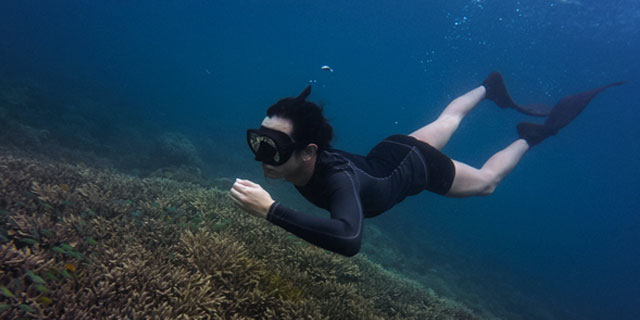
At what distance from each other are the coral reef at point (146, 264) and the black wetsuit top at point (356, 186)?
132 cm

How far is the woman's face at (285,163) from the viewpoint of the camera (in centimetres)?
276

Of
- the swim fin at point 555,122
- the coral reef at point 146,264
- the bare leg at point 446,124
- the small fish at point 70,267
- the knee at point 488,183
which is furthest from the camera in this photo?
the swim fin at point 555,122

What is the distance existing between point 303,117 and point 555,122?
8.91m

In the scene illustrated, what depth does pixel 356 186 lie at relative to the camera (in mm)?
2818

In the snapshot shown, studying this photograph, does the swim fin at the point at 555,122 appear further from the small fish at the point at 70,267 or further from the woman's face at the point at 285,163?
the small fish at the point at 70,267

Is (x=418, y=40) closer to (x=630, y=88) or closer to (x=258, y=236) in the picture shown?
(x=630, y=88)

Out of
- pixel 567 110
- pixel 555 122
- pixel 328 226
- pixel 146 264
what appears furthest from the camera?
pixel 567 110

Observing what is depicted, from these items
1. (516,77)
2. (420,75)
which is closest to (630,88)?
(516,77)

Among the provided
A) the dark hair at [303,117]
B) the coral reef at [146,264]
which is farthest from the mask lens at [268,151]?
the coral reef at [146,264]

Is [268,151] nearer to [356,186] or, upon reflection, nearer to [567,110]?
[356,186]

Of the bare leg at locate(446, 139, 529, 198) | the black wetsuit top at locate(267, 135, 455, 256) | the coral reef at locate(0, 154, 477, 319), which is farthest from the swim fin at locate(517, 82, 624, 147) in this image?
the coral reef at locate(0, 154, 477, 319)

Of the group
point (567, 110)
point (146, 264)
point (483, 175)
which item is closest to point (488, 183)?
point (483, 175)

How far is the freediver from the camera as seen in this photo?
218 centimetres

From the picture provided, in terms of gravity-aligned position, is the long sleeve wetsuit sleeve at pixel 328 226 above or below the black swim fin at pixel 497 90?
below
